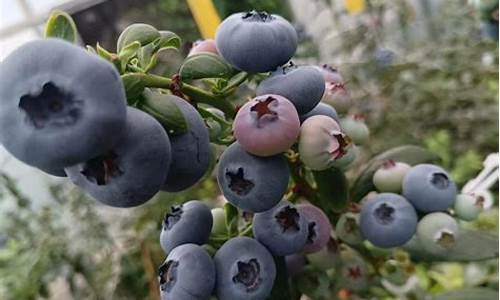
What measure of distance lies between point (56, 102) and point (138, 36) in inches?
6.5

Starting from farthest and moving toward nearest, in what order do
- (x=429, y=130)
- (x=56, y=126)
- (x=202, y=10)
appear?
(x=429, y=130) → (x=202, y=10) → (x=56, y=126)

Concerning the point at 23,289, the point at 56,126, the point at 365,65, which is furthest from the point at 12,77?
the point at 365,65

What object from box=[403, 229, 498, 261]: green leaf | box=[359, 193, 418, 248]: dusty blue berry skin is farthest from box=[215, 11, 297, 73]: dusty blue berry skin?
box=[403, 229, 498, 261]: green leaf

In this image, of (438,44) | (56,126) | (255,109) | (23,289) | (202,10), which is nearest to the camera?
(56,126)

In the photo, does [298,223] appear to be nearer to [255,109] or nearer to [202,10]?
[255,109]

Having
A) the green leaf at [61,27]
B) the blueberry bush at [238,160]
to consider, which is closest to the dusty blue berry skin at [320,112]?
the blueberry bush at [238,160]

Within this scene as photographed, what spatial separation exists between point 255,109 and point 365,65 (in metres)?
1.08

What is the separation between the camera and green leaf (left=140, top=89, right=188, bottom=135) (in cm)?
37

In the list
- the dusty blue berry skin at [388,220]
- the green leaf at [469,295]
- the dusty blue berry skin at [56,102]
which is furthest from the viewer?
the green leaf at [469,295]

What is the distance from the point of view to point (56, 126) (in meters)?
0.28

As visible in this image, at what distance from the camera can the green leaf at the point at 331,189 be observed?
0.58 m

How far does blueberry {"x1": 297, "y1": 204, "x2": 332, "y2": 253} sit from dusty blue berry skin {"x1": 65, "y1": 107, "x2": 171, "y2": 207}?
0.22 meters

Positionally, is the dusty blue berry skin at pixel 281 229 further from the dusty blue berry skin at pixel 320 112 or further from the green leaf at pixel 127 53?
the green leaf at pixel 127 53

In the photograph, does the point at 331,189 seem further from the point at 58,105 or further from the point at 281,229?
the point at 58,105
